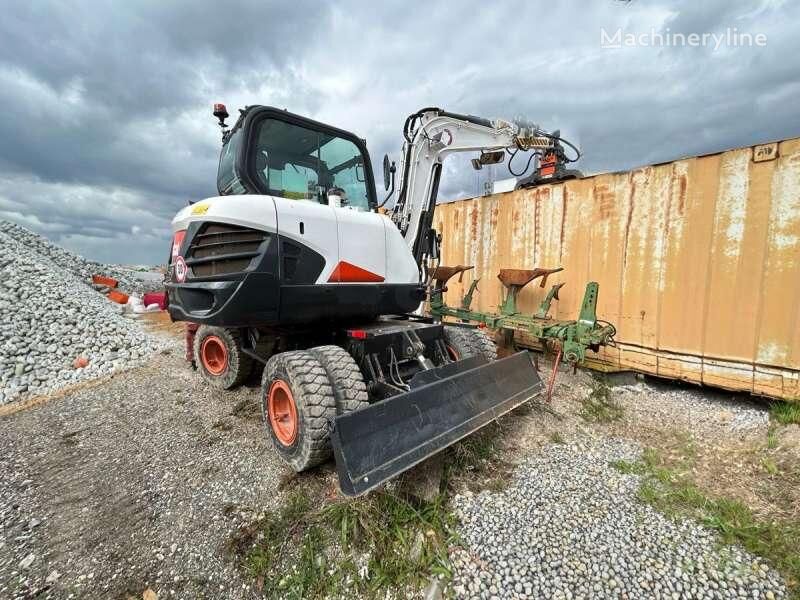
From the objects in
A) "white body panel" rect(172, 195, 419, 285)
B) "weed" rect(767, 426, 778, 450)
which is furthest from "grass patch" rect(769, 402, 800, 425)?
"white body panel" rect(172, 195, 419, 285)

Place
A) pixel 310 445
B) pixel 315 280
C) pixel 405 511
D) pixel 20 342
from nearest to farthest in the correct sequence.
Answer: pixel 405 511, pixel 310 445, pixel 315 280, pixel 20 342

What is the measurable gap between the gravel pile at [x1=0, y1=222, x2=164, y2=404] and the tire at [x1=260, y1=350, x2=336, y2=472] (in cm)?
421

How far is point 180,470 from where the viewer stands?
2.74 meters

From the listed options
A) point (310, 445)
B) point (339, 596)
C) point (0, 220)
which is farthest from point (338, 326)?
point (0, 220)

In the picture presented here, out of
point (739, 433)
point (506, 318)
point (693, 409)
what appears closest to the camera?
point (739, 433)

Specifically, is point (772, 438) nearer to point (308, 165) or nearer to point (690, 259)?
point (690, 259)

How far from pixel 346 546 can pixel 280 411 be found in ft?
4.30

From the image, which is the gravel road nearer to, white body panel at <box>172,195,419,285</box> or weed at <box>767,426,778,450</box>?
white body panel at <box>172,195,419,285</box>

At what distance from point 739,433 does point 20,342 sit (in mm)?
9243

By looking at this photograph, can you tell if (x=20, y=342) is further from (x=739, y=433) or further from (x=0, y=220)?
(x=0, y=220)

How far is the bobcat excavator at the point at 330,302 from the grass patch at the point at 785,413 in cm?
238

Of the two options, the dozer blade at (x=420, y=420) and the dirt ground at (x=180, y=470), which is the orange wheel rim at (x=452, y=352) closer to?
the dozer blade at (x=420, y=420)

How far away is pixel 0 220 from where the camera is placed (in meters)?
11.6

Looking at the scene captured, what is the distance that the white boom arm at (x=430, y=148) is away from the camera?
4094 mm
